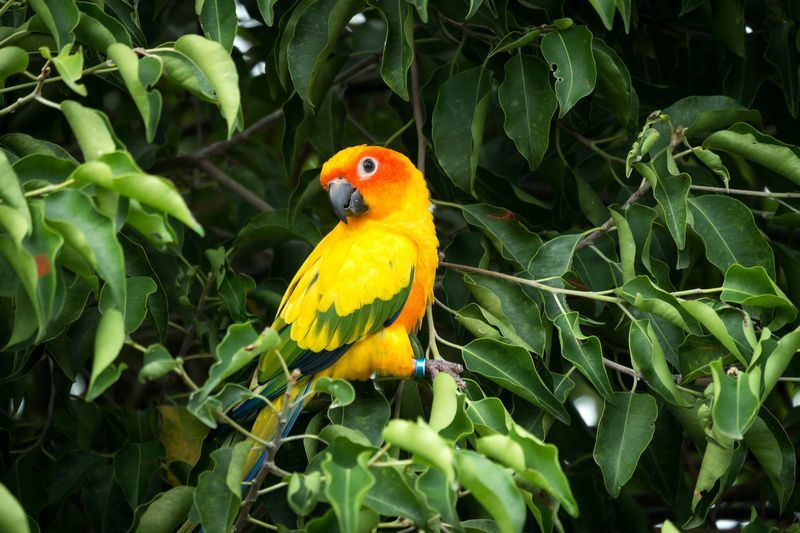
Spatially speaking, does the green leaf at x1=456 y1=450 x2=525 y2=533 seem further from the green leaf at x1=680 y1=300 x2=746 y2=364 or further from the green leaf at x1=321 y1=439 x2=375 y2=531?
the green leaf at x1=680 y1=300 x2=746 y2=364

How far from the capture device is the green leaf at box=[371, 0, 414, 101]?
2.78 m

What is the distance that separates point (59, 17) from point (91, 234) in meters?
0.78

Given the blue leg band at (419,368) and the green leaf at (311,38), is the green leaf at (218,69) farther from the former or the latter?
the blue leg band at (419,368)

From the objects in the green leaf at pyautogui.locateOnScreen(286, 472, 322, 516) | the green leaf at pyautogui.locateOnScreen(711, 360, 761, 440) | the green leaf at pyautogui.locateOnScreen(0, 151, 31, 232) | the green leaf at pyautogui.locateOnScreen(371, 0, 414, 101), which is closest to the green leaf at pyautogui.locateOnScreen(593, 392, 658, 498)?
the green leaf at pyautogui.locateOnScreen(711, 360, 761, 440)

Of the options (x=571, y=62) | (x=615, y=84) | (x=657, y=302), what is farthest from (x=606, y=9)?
(x=657, y=302)

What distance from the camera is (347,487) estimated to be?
5.90ft

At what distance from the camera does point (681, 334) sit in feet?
9.13

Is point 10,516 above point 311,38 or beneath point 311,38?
beneath

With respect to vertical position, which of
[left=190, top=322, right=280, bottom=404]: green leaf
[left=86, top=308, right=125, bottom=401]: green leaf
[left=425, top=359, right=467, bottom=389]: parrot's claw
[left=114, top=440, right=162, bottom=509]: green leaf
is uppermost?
[left=86, top=308, right=125, bottom=401]: green leaf

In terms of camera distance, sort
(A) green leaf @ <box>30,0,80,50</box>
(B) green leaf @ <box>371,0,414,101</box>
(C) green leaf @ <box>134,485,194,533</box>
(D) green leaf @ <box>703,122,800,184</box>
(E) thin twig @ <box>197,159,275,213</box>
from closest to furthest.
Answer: (A) green leaf @ <box>30,0,80,50</box>, (C) green leaf @ <box>134,485,194,533</box>, (D) green leaf @ <box>703,122,800,184</box>, (B) green leaf @ <box>371,0,414,101</box>, (E) thin twig @ <box>197,159,275,213</box>

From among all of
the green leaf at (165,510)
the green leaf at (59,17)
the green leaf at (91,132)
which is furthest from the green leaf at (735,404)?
the green leaf at (59,17)

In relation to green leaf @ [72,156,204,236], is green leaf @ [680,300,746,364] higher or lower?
lower

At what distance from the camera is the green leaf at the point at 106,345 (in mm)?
1806

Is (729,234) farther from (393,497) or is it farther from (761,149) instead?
(393,497)
